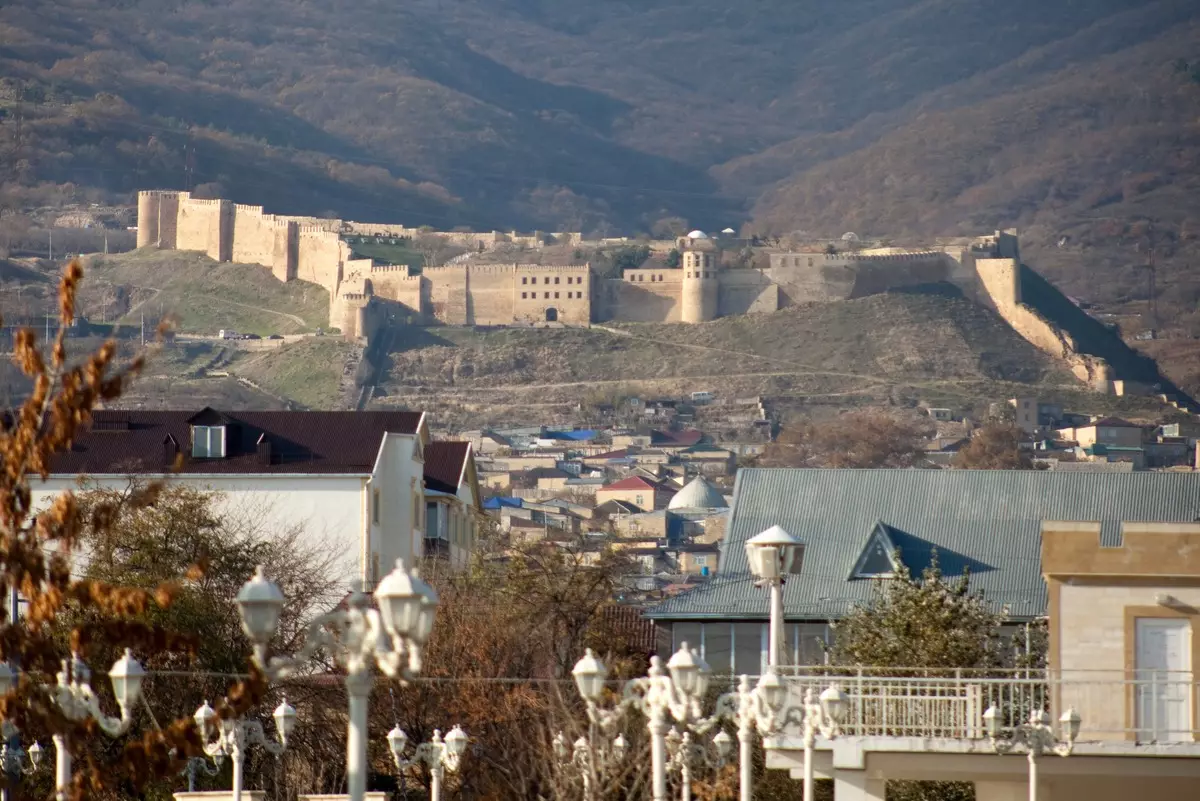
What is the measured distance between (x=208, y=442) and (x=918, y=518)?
19.4m

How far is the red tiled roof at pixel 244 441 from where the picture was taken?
2157 inches

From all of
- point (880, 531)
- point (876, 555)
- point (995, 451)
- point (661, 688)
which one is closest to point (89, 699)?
point (661, 688)

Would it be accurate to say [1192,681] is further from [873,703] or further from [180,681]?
[180,681]

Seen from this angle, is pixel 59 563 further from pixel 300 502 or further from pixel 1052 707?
pixel 300 502

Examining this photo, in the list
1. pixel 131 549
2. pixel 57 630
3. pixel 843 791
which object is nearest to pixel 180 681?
pixel 57 630

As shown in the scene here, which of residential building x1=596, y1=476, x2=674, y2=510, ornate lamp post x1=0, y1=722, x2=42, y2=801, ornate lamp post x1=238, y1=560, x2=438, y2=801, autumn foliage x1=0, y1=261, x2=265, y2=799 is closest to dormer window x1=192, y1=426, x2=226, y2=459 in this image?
ornate lamp post x1=0, y1=722, x2=42, y2=801

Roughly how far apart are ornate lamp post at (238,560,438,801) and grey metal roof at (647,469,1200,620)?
24591 millimetres

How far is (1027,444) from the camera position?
7372 inches

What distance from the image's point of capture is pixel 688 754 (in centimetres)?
2897

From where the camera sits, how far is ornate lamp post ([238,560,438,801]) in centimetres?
1429

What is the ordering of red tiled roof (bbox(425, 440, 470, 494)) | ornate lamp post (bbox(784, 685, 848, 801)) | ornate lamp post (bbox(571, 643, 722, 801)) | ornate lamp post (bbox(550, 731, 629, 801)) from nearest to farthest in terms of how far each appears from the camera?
ornate lamp post (bbox(571, 643, 722, 801)) < ornate lamp post (bbox(784, 685, 848, 801)) < ornate lamp post (bbox(550, 731, 629, 801)) < red tiled roof (bbox(425, 440, 470, 494))

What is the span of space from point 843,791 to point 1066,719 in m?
2.82

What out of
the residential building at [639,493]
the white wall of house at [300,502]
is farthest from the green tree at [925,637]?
the residential building at [639,493]

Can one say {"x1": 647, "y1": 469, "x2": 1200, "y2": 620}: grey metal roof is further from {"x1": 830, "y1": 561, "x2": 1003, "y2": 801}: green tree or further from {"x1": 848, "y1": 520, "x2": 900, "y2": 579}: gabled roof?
{"x1": 830, "y1": 561, "x2": 1003, "y2": 801}: green tree
